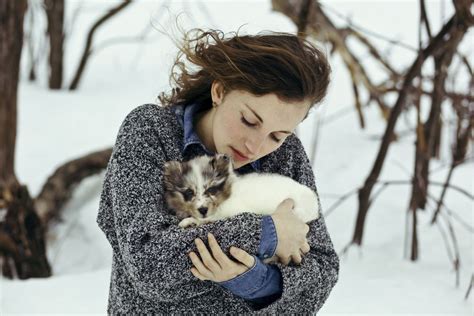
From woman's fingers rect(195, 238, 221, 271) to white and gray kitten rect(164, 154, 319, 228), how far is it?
112mm

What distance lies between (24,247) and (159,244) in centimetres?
261

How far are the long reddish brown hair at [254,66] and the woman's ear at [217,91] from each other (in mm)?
17

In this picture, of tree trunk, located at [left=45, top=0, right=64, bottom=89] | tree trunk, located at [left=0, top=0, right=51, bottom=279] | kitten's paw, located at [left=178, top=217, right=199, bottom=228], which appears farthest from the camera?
tree trunk, located at [left=45, top=0, right=64, bottom=89]

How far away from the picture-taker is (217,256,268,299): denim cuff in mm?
1609

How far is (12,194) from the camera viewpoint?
395 cm

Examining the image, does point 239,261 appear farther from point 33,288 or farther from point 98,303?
point 33,288

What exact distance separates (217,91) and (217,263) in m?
0.51

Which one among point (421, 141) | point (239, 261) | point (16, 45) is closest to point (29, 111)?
point (16, 45)

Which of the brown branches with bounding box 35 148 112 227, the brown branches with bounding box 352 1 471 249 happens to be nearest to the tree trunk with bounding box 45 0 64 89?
the brown branches with bounding box 35 148 112 227

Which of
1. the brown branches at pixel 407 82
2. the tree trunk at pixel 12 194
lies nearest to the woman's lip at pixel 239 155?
the brown branches at pixel 407 82

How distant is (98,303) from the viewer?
3332 millimetres

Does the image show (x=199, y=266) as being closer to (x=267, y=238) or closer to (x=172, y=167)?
(x=267, y=238)

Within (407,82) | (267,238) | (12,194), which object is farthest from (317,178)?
(267,238)

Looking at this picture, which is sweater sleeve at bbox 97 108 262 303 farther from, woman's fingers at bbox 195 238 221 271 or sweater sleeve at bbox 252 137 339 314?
sweater sleeve at bbox 252 137 339 314
